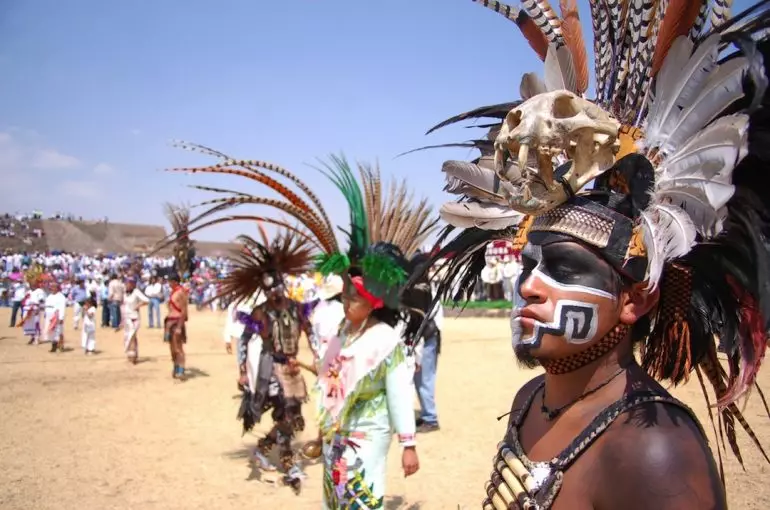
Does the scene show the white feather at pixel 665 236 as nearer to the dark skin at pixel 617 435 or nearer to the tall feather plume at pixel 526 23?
the dark skin at pixel 617 435

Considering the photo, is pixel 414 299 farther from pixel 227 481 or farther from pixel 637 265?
pixel 227 481

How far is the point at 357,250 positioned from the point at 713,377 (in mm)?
3016

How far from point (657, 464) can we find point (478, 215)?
3.50ft

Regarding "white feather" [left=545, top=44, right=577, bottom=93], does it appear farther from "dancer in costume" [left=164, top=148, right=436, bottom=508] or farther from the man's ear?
"dancer in costume" [left=164, top=148, right=436, bottom=508]

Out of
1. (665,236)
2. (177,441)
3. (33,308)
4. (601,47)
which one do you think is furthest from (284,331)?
(33,308)

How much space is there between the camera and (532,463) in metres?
1.96

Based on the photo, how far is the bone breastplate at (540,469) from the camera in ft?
5.84

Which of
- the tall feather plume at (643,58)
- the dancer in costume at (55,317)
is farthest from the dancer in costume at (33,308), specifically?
the tall feather plume at (643,58)

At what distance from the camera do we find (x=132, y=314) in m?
14.1

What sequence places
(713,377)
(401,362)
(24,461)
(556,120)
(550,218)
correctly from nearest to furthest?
Result: 1. (556,120)
2. (550,218)
3. (713,377)
4. (401,362)
5. (24,461)

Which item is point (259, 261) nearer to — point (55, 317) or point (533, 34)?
point (533, 34)

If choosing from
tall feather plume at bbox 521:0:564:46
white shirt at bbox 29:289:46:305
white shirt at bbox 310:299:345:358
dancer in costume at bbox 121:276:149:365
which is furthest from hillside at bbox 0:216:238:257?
tall feather plume at bbox 521:0:564:46

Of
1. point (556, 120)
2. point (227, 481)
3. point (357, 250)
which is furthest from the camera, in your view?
point (227, 481)

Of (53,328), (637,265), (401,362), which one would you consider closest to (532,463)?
(637,265)
